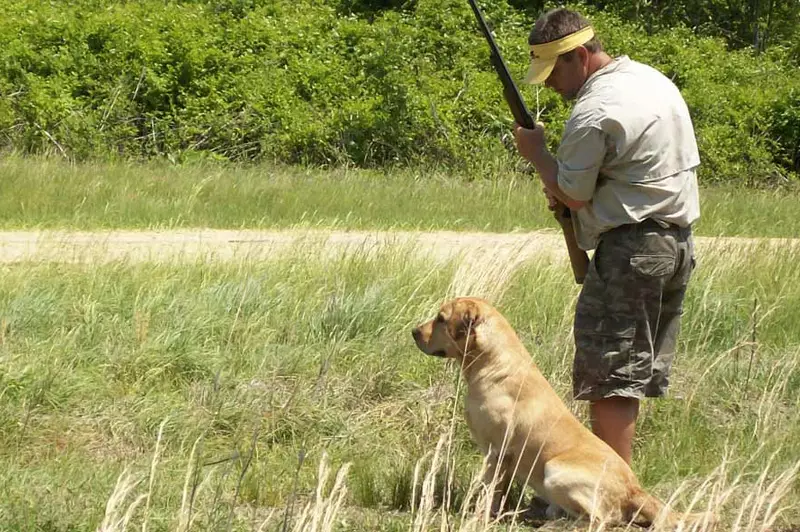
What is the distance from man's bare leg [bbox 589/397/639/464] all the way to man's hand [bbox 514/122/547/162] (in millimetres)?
1038

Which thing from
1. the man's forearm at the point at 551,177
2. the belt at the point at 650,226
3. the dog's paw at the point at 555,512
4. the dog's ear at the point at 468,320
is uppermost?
the man's forearm at the point at 551,177

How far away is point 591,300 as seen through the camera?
186 inches

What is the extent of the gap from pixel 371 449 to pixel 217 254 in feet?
11.0

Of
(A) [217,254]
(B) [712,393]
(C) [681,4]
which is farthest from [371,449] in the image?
(C) [681,4]

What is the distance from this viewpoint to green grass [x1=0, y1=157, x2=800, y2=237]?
11188 millimetres

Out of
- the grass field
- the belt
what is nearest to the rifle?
the belt

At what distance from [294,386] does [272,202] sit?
645cm

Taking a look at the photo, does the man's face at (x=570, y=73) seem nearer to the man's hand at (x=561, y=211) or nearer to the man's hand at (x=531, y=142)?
the man's hand at (x=531, y=142)

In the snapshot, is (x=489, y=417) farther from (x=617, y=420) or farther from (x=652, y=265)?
(x=652, y=265)

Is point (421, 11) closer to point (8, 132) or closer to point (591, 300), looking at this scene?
point (8, 132)

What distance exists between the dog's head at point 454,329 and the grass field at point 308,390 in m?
0.43

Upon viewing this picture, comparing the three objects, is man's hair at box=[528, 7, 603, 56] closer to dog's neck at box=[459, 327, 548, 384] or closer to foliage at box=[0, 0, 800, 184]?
dog's neck at box=[459, 327, 548, 384]

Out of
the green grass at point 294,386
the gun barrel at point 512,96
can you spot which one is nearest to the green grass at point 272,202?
the green grass at point 294,386

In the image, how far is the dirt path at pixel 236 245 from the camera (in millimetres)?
8086
